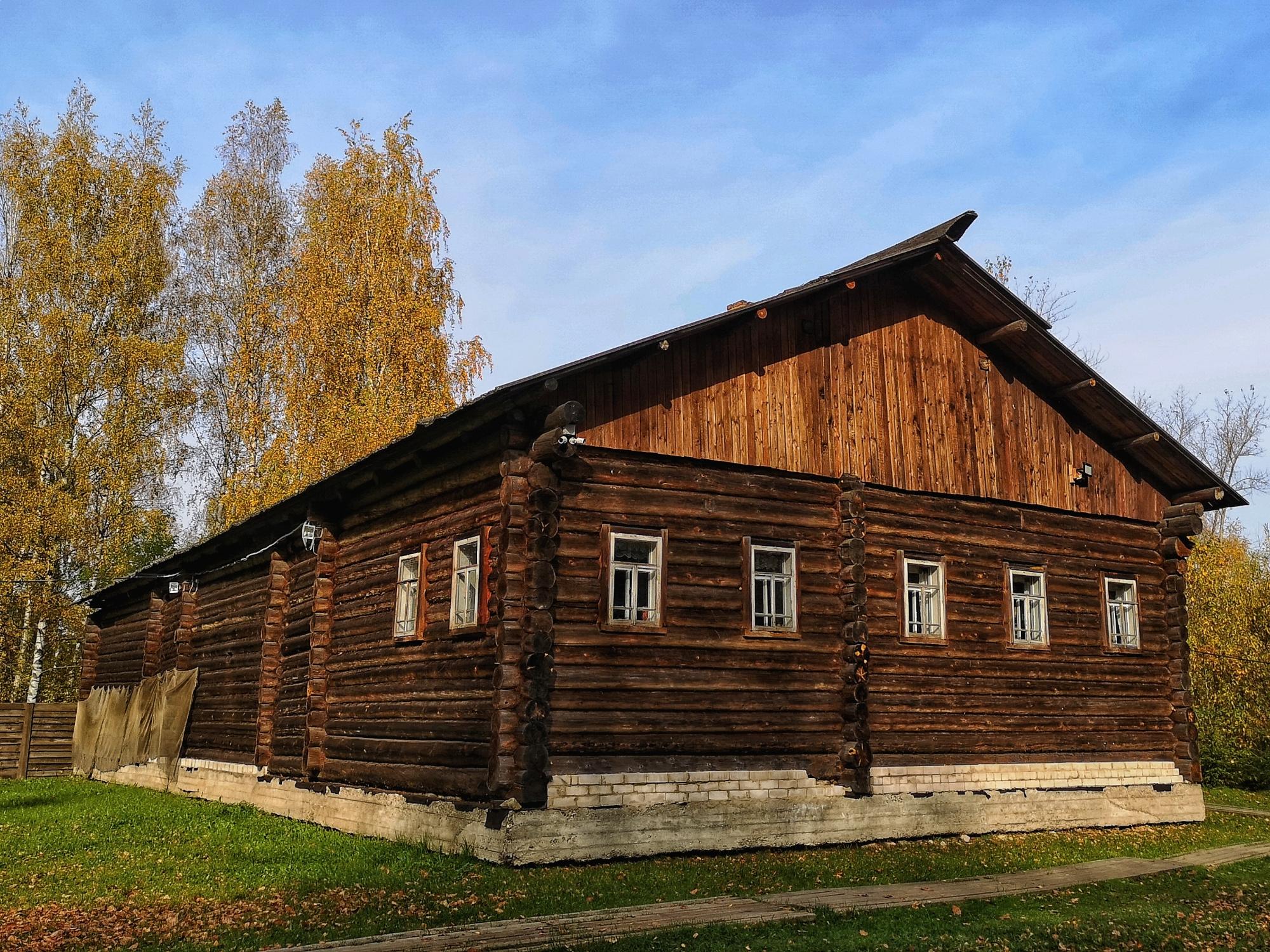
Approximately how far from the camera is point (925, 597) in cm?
1734

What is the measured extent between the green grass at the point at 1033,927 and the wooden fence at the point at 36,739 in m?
24.6

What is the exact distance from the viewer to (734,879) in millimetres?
12211

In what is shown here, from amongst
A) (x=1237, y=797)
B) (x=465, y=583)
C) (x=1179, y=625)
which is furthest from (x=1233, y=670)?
(x=465, y=583)

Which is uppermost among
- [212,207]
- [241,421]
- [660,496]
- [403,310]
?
[212,207]

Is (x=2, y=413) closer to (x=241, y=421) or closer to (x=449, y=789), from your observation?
(x=241, y=421)

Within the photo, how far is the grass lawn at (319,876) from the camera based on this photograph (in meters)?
9.92

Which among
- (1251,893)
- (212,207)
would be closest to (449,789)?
(1251,893)

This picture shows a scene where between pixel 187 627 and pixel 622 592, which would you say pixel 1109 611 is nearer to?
pixel 622 592

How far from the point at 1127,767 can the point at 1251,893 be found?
678 centimetres

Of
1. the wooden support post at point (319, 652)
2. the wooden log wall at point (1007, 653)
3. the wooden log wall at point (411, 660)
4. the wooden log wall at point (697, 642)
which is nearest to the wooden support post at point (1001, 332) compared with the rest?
the wooden log wall at point (1007, 653)

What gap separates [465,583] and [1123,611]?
12.0 meters

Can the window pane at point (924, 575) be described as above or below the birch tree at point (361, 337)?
below

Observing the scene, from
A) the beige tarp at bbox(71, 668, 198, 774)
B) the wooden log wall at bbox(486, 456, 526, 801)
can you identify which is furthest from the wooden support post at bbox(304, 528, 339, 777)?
the beige tarp at bbox(71, 668, 198, 774)

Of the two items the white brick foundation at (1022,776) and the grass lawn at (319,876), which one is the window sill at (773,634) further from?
the grass lawn at (319,876)
